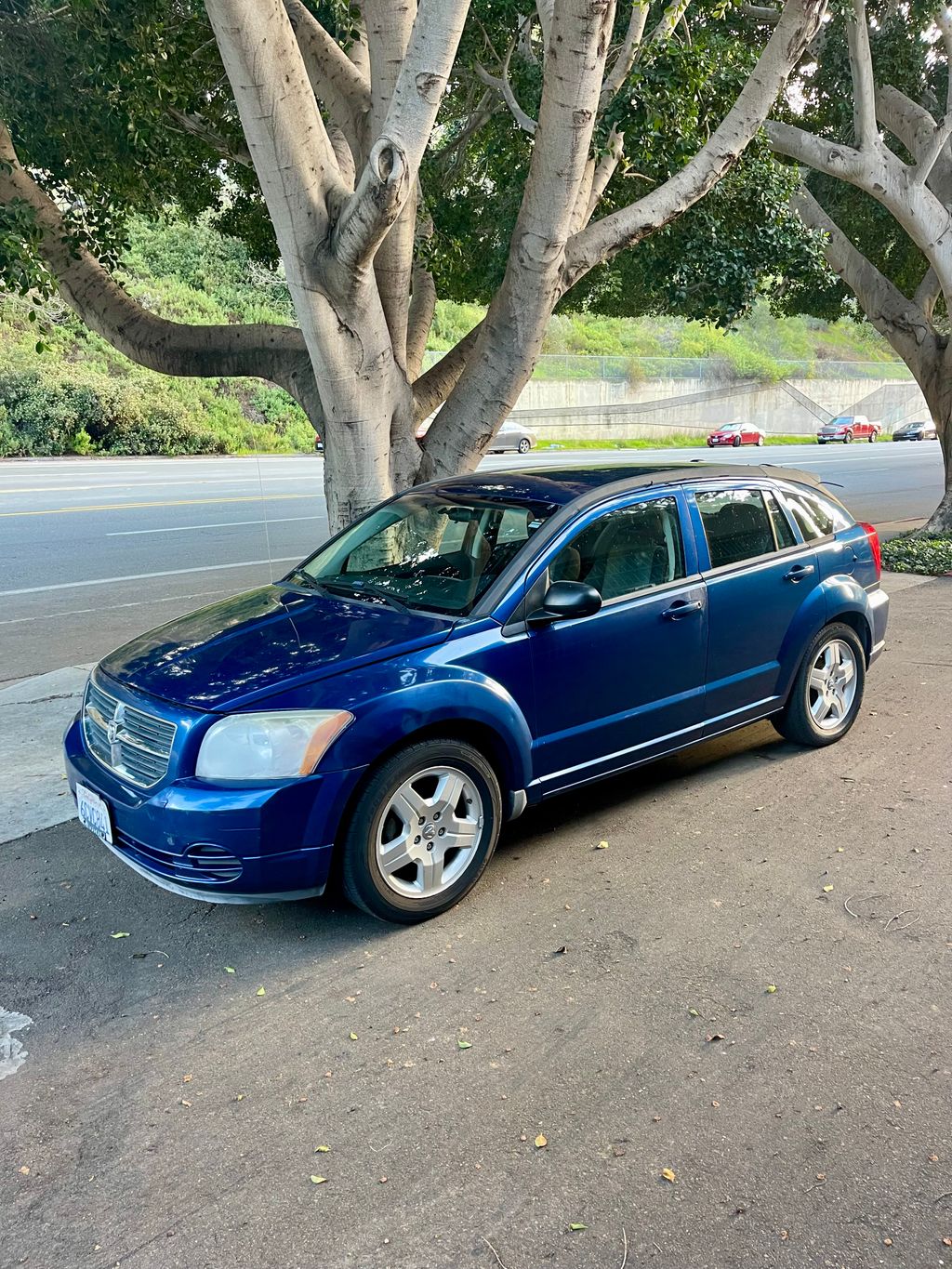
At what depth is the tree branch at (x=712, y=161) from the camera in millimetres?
7484

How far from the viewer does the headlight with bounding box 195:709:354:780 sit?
3.67 metres

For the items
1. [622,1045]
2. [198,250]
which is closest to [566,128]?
[622,1045]

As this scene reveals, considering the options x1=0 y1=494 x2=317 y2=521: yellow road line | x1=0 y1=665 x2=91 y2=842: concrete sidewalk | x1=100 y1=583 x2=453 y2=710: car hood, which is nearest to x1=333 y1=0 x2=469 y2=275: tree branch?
x1=100 y1=583 x2=453 y2=710: car hood

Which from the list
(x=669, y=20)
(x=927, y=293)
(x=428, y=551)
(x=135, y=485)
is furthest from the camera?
(x=135, y=485)

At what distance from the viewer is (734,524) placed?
5.35 metres

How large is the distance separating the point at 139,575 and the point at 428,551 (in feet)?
27.1

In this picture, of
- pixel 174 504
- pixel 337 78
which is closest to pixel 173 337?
pixel 337 78

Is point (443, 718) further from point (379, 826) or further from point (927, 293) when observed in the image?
point (927, 293)

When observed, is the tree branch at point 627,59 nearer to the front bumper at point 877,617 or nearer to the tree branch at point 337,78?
the tree branch at point 337,78

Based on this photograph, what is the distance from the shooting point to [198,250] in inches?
1713

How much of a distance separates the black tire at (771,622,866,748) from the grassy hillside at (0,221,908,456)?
26413mm

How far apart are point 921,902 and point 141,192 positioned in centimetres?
893

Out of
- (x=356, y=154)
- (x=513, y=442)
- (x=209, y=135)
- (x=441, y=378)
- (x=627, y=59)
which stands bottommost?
(x=513, y=442)

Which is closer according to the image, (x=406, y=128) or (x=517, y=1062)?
(x=517, y=1062)
